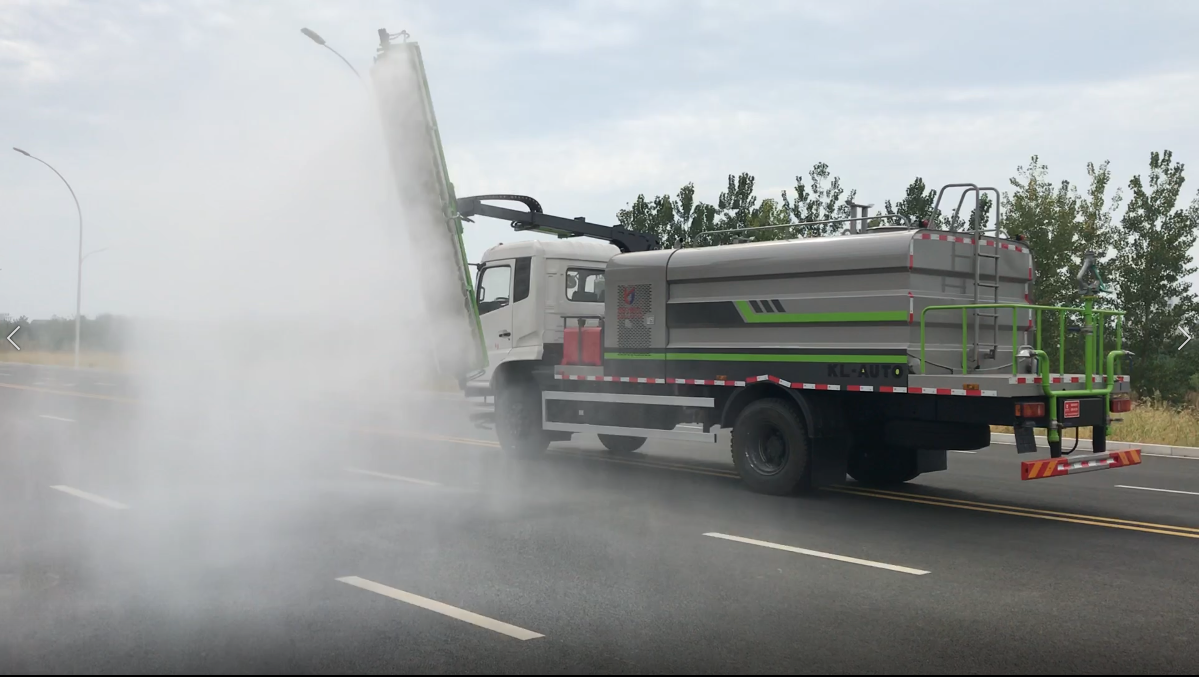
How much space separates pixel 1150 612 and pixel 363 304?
786cm

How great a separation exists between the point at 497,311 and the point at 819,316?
5130 millimetres

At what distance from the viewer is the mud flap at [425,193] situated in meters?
10.9

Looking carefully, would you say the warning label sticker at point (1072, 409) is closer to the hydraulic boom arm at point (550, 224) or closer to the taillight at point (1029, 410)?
the taillight at point (1029, 410)

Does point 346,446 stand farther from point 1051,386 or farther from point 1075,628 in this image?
point 1075,628

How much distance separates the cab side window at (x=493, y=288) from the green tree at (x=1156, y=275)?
17.8 m

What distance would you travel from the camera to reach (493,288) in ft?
47.3

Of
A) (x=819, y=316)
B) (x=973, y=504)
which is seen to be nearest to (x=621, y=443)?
(x=819, y=316)

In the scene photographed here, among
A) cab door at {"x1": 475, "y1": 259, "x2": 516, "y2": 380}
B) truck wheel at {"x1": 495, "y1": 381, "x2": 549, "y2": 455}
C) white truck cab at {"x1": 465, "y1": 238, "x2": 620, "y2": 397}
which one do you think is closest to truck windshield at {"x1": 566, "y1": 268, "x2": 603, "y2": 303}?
white truck cab at {"x1": 465, "y1": 238, "x2": 620, "y2": 397}

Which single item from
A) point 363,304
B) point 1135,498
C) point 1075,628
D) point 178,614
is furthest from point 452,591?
point 1135,498

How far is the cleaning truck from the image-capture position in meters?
9.75

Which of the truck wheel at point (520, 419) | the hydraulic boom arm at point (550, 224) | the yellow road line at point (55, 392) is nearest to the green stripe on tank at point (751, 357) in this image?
the truck wheel at point (520, 419)

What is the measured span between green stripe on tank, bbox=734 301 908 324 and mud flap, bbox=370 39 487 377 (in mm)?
3281

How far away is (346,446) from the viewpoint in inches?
553

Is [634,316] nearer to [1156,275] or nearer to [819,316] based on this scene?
[819,316]
